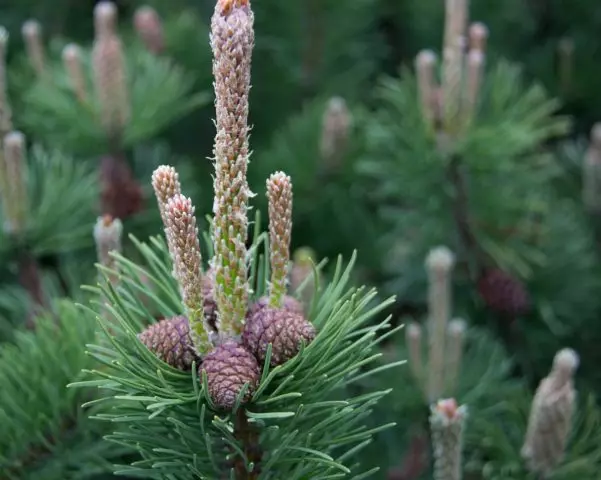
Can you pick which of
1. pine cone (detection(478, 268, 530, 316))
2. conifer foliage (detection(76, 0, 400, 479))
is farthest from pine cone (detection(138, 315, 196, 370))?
pine cone (detection(478, 268, 530, 316))

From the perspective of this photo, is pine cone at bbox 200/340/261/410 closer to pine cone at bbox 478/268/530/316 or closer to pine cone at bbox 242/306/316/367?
pine cone at bbox 242/306/316/367

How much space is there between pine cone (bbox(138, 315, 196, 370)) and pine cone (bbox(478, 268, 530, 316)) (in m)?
0.44

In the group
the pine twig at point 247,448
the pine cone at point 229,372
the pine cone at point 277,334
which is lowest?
the pine twig at point 247,448

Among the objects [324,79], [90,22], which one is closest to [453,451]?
[324,79]

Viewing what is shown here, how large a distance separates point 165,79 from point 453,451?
0.54 m

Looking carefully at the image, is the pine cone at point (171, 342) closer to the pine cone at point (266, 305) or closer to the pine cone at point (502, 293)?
the pine cone at point (266, 305)

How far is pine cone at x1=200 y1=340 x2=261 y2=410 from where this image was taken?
17.0 inches

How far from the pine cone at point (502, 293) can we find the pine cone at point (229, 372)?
426 millimetres

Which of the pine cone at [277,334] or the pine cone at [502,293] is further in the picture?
the pine cone at [502,293]

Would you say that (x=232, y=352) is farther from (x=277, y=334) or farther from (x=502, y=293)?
Result: (x=502, y=293)

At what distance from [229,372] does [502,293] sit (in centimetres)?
45

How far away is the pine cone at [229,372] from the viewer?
431 mm

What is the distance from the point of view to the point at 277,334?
0.45 metres

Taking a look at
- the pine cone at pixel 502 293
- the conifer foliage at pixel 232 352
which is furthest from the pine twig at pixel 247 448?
the pine cone at pixel 502 293
